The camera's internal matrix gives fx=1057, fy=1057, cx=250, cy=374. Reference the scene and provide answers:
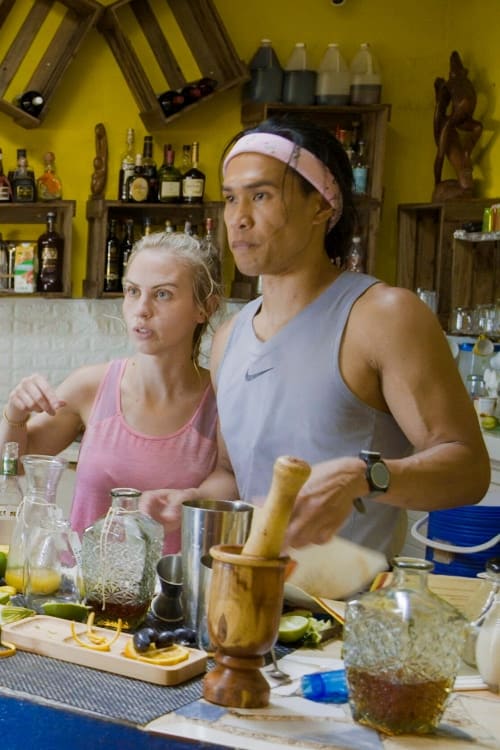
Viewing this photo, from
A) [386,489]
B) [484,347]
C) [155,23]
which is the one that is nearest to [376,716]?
[386,489]

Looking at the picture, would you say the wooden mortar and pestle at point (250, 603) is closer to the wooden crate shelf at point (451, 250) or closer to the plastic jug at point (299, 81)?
the wooden crate shelf at point (451, 250)

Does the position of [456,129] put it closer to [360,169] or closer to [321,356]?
[360,169]

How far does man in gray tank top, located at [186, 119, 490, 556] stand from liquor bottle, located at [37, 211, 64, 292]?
2.68m

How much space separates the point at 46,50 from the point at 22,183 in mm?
645

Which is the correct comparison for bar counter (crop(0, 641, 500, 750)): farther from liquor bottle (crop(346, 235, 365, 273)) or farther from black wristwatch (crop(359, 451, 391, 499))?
liquor bottle (crop(346, 235, 365, 273))

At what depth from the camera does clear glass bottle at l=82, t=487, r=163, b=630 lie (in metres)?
1.62

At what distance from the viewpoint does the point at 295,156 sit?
7.00 feet

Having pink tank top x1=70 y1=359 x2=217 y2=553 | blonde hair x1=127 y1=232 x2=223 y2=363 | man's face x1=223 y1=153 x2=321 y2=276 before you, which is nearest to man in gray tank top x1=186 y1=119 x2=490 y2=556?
man's face x1=223 y1=153 x2=321 y2=276

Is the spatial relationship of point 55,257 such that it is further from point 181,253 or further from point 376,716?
point 376,716

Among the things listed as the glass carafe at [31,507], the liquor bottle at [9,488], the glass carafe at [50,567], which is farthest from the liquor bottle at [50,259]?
the glass carafe at [50,567]

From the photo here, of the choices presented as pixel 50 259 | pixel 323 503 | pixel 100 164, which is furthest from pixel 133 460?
pixel 100 164

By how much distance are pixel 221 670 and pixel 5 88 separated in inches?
157

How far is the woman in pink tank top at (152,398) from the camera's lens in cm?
240

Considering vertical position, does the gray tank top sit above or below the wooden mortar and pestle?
above
